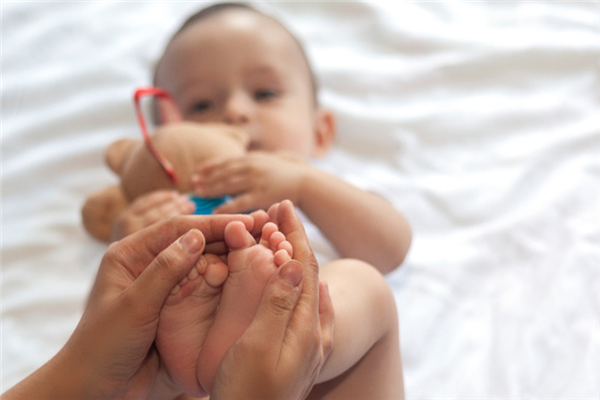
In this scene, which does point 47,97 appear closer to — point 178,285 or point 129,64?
point 129,64

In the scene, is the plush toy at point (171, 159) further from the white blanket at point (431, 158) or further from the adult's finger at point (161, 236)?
the adult's finger at point (161, 236)

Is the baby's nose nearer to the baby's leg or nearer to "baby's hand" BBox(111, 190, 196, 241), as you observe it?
"baby's hand" BBox(111, 190, 196, 241)

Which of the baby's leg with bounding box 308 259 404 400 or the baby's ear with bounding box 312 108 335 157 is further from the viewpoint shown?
the baby's ear with bounding box 312 108 335 157

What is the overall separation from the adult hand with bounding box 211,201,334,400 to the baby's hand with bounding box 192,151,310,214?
0.37 metres

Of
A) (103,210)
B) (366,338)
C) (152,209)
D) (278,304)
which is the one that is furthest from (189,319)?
(103,210)

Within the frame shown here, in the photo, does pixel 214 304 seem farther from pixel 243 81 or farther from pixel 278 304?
pixel 243 81

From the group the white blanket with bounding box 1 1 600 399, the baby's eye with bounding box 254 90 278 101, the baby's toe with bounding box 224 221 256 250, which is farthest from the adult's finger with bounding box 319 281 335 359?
the baby's eye with bounding box 254 90 278 101

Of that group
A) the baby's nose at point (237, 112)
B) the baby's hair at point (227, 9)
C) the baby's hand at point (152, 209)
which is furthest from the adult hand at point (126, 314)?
the baby's hair at point (227, 9)

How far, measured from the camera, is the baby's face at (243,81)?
1303 millimetres

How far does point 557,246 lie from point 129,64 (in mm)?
1096

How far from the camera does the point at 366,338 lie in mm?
885

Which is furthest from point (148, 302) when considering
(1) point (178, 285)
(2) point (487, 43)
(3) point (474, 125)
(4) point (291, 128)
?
(2) point (487, 43)

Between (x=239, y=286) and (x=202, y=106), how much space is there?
0.68 meters

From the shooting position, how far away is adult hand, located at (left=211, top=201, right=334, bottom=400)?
0.69 meters
